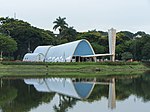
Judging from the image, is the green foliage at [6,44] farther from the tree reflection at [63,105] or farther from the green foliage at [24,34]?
the tree reflection at [63,105]

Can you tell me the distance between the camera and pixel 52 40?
292 feet

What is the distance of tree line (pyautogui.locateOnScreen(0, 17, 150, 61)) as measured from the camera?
7694 centimetres

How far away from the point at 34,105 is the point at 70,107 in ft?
7.33

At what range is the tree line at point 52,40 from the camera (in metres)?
76.9

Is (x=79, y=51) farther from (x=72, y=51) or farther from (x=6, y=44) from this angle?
(x=6, y=44)

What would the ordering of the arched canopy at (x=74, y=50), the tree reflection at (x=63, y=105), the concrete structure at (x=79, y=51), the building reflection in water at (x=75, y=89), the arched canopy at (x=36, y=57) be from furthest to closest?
the arched canopy at (x=36, y=57) → the concrete structure at (x=79, y=51) → the arched canopy at (x=74, y=50) → the building reflection in water at (x=75, y=89) → the tree reflection at (x=63, y=105)

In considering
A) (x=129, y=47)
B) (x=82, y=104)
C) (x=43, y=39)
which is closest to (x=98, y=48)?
(x=129, y=47)

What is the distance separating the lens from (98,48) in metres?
84.3

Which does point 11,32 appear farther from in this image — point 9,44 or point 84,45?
point 84,45

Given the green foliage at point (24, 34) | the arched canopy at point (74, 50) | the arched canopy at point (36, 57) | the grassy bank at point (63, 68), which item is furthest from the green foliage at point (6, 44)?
the grassy bank at point (63, 68)

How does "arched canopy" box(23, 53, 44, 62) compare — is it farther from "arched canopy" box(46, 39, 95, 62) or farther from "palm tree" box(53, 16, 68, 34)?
"palm tree" box(53, 16, 68, 34)

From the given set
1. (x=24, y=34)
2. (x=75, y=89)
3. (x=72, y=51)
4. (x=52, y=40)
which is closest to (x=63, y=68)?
(x=72, y=51)

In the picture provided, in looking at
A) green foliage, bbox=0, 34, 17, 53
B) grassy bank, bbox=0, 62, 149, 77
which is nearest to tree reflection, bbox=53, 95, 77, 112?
grassy bank, bbox=0, 62, 149, 77

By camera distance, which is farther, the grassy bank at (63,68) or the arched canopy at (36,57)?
the arched canopy at (36,57)
